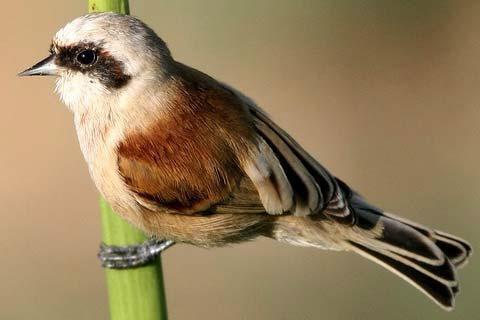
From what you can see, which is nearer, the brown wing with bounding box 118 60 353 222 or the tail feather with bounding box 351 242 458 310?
the brown wing with bounding box 118 60 353 222

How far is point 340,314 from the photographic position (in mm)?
5422

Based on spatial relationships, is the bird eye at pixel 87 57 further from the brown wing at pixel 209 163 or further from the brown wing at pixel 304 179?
the brown wing at pixel 304 179

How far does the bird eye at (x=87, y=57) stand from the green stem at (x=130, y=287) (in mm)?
340

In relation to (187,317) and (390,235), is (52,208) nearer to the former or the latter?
(187,317)

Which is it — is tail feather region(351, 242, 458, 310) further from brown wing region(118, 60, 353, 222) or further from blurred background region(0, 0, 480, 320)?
blurred background region(0, 0, 480, 320)

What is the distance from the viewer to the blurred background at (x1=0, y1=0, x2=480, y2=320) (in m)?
5.82

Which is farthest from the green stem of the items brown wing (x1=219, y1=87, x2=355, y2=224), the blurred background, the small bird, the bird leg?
the blurred background

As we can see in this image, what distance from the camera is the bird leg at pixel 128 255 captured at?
2771 mm

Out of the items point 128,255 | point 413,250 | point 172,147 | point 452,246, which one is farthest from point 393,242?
point 128,255

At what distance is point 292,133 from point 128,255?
4.25 meters

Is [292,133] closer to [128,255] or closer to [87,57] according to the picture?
[87,57]

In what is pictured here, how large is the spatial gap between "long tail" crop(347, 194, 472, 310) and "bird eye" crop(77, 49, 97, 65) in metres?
1.17

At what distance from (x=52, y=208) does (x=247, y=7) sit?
81.7 inches

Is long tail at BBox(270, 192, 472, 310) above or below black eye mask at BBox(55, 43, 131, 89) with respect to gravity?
below
